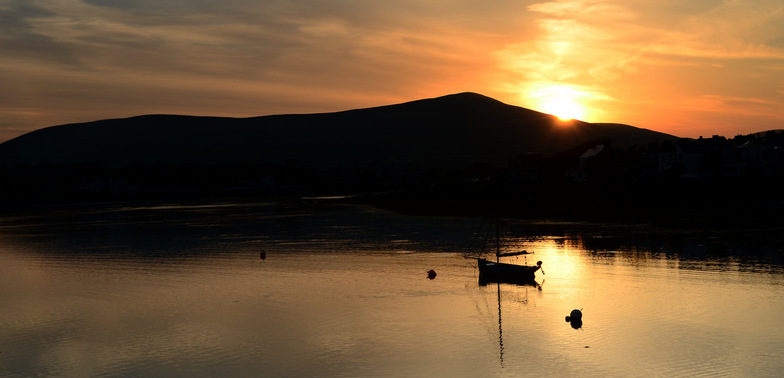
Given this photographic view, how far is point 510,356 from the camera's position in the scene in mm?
29578

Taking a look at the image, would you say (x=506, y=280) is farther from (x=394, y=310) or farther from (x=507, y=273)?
(x=394, y=310)

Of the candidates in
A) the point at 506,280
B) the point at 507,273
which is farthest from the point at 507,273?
the point at 506,280

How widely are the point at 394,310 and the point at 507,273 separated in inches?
Result: 406

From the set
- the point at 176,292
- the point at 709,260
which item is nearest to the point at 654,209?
the point at 709,260

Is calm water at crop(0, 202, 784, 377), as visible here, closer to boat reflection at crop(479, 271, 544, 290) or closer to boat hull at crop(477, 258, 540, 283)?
boat reflection at crop(479, 271, 544, 290)

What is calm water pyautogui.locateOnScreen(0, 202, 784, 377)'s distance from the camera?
28.9 meters

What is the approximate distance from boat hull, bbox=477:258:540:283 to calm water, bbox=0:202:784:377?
90cm

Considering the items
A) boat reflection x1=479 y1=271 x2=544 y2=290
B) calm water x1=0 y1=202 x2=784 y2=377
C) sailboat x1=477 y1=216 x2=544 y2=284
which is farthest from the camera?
sailboat x1=477 y1=216 x2=544 y2=284

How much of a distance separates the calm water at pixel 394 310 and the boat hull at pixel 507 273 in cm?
90

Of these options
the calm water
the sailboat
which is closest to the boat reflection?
the sailboat

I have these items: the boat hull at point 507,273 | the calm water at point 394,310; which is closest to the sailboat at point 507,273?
the boat hull at point 507,273

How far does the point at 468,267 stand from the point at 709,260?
1599cm

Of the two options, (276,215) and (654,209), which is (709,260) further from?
(276,215)

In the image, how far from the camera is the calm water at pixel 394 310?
2894 cm
